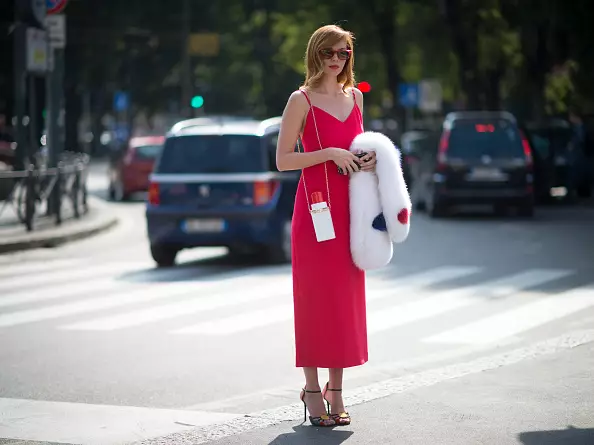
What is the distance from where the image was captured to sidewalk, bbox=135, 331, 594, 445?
22.1 ft

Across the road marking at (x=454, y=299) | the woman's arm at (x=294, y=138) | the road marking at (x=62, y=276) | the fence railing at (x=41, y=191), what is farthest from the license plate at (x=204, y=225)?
the woman's arm at (x=294, y=138)

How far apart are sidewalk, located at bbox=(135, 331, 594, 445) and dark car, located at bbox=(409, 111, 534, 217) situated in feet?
50.2

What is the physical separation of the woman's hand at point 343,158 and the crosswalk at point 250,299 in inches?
136

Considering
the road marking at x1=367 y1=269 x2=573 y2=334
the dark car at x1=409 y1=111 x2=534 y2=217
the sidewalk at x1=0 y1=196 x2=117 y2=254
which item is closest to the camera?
the road marking at x1=367 y1=269 x2=573 y2=334

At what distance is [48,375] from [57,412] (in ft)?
4.27

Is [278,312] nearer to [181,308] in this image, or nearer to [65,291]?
[181,308]

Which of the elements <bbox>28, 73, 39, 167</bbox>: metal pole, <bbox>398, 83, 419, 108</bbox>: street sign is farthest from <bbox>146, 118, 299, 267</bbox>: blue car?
<bbox>398, 83, 419, 108</bbox>: street sign

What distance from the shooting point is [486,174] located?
24047mm

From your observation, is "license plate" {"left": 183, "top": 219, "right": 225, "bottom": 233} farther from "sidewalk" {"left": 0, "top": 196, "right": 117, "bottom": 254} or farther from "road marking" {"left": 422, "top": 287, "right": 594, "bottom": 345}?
"road marking" {"left": 422, "top": 287, "right": 594, "bottom": 345}

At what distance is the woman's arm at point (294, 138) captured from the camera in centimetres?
688

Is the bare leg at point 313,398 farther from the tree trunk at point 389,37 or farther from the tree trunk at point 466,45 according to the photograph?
the tree trunk at point 389,37

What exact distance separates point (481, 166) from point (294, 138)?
57.2 ft

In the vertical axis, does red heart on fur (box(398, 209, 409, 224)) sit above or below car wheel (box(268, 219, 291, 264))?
above

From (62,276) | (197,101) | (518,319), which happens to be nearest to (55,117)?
(62,276)
